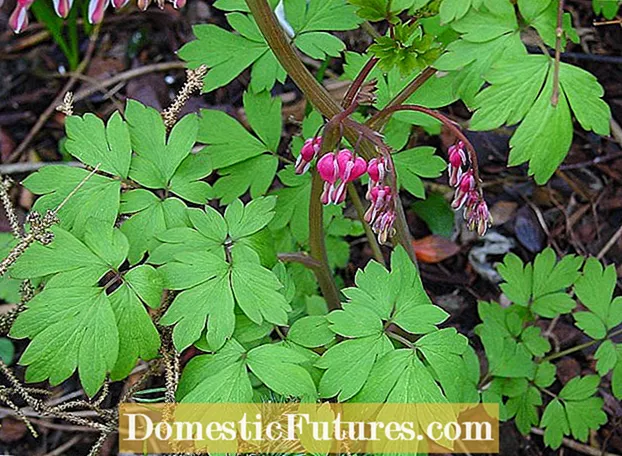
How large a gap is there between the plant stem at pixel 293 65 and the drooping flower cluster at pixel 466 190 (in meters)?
0.19

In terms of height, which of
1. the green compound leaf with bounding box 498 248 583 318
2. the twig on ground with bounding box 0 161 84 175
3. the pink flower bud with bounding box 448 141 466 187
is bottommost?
the pink flower bud with bounding box 448 141 466 187

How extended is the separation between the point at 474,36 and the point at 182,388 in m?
A: 0.90

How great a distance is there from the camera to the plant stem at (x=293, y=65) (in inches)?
54.7

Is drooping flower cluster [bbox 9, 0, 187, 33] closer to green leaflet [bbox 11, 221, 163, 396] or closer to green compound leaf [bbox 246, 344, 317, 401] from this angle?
green leaflet [bbox 11, 221, 163, 396]

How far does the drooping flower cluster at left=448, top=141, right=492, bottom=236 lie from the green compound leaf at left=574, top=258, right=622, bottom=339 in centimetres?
71

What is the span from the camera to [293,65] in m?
1.47

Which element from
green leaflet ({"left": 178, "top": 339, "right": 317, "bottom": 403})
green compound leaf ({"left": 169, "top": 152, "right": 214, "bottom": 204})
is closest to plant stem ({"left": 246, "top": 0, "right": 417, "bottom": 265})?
green compound leaf ({"left": 169, "top": 152, "right": 214, "bottom": 204})

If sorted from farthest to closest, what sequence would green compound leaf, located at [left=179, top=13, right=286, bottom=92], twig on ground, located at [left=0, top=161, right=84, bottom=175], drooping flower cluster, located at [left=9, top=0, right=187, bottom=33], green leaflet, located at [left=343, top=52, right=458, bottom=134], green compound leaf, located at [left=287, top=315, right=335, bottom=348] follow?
twig on ground, located at [left=0, top=161, right=84, bottom=175], green compound leaf, located at [left=179, top=13, right=286, bottom=92], green leaflet, located at [left=343, top=52, right=458, bottom=134], green compound leaf, located at [left=287, top=315, right=335, bottom=348], drooping flower cluster, located at [left=9, top=0, right=187, bottom=33]

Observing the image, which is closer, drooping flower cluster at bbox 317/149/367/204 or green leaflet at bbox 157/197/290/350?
drooping flower cluster at bbox 317/149/367/204

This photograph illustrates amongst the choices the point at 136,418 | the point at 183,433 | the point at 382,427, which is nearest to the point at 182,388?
the point at 183,433

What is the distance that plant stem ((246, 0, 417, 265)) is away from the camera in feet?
4.56

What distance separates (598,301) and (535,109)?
879 millimetres

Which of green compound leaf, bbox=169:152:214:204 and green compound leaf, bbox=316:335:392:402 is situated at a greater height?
green compound leaf, bbox=169:152:214:204

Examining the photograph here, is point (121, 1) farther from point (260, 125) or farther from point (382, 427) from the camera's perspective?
point (382, 427)
